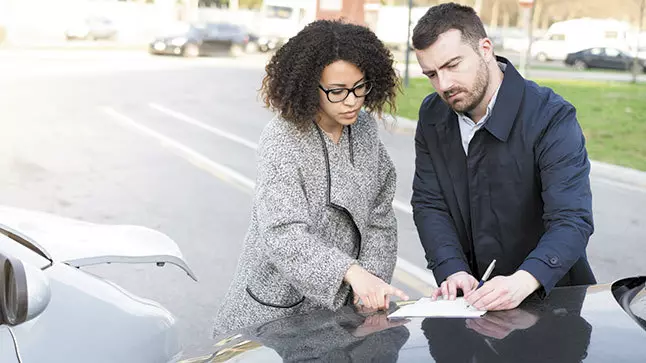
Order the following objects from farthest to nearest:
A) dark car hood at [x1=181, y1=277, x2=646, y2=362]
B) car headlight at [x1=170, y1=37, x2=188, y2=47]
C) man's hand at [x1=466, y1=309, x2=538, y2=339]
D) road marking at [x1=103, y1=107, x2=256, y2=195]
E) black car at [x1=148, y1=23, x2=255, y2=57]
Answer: black car at [x1=148, y1=23, x2=255, y2=57] → car headlight at [x1=170, y1=37, x2=188, y2=47] → road marking at [x1=103, y1=107, x2=256, y2=195] → man's hand at [x1=466, y1=309, x2=538, y2=339] → dark car hood at [x1=181, y1=277, x2=646, y2=362]

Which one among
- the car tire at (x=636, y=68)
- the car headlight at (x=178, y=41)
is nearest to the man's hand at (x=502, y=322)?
the car tire at (x=636, y=68)

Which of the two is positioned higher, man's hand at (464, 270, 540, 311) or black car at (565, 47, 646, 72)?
man's hand at (464, 270, 540, 311)

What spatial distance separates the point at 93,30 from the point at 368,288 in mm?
44380

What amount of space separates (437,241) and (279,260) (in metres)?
0.60

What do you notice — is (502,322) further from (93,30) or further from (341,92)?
(93,30)

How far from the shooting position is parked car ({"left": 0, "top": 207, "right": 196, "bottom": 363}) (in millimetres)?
2637

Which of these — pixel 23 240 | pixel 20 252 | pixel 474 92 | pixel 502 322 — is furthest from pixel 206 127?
pixel 502 322

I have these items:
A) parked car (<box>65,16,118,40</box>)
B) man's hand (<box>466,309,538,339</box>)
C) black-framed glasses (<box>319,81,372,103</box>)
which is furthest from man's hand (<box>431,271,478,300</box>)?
parked car (<box>65,16,118,40</box>)

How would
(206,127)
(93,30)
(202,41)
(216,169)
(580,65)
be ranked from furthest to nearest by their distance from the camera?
(93,30)
(580,65)
(202,41)
(206,127)
(216,169)

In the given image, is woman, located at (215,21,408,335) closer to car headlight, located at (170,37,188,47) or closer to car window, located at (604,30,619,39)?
car headlight, located at (170,37,188,47)

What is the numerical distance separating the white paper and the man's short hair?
77 cm

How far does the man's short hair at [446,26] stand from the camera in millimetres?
2744

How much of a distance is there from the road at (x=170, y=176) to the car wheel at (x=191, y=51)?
13.9 m

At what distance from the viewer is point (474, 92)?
9.15ft
